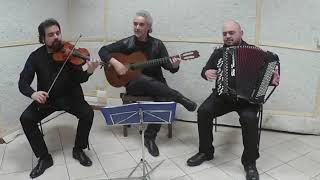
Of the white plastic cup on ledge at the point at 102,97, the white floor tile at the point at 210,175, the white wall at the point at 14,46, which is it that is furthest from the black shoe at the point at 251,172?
the white wall at the point at 14,46

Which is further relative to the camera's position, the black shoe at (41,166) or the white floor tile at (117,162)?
the white floor tile at (117,162)

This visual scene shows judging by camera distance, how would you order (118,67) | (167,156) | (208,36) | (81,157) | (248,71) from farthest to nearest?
(208,36) < (118,67) < (167,156) < (81,157) < (248,71)

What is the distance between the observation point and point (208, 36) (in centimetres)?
339

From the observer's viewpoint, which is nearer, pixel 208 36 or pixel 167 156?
pixel 167 156

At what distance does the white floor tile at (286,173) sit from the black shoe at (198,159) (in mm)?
480

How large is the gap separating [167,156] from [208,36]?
134 centimetres

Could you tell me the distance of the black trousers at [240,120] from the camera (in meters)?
2.42

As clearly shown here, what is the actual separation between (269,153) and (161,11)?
1.80 meters

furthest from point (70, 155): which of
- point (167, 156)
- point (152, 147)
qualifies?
point (167, 156)

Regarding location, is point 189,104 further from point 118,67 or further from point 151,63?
point 118,67

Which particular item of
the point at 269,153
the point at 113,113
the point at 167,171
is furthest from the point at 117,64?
the point at 269,153

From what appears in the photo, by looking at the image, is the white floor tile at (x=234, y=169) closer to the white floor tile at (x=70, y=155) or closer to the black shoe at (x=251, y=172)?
the black shoe at (x=251, y=172)

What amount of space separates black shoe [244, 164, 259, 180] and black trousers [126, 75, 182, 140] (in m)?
0.90

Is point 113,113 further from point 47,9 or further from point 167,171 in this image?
point 47,9
